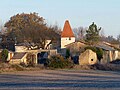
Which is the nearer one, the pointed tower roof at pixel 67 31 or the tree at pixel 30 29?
the tree at pixel 30 29

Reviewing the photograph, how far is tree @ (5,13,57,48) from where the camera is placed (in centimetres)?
9331

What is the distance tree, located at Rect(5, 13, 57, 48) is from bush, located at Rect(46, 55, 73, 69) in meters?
22.0

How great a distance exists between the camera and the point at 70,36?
103062mm

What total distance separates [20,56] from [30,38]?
12.2 meters

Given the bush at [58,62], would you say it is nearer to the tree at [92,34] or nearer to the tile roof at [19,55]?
the tile roof at [19,55]

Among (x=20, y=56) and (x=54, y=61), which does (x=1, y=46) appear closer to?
(x=20, y=56)

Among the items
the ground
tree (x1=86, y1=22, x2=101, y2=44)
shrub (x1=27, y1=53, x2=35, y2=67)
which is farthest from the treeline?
the ground

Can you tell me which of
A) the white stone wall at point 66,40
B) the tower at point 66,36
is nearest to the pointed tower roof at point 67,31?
the tower at point 66,36

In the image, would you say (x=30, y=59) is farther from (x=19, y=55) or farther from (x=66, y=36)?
(x=66, y=36)

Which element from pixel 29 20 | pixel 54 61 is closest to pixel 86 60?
pixel 54 61

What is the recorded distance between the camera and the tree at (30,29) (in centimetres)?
9331

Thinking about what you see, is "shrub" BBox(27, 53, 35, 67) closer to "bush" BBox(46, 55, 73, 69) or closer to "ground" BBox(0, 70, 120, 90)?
"bush" BBox(46, 55, 73, 69)

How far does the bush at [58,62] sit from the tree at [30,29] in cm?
2202

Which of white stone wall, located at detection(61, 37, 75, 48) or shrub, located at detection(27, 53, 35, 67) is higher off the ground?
white stone wall, located at detection(61, 37, 75, 48)
